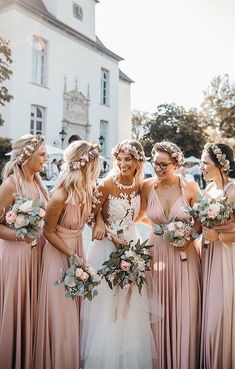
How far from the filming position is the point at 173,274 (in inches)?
160

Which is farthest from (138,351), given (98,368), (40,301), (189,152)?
(189,152)

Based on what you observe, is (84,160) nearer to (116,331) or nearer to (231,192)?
(231,192)

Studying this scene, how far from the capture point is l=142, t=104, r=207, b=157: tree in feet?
162

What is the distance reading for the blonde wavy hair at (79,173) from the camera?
3809 millimetres

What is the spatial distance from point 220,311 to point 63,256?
65.4 inches

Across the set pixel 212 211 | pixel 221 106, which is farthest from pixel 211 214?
pixel 221 106

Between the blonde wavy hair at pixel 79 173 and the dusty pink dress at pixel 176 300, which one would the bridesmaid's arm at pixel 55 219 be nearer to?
the blonde wavy hair at pixel 79 173

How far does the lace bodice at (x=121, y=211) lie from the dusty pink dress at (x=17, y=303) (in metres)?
1.02

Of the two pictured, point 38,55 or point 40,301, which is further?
point 38,55

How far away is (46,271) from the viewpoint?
384 centimetres

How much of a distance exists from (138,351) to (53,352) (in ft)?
2.91

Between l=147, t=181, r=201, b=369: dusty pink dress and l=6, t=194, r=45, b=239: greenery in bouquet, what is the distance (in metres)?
1.35

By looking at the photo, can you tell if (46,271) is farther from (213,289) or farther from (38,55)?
(38,55)

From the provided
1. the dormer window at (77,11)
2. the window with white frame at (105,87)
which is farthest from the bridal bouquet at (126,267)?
the window with white frame at (105,87)
